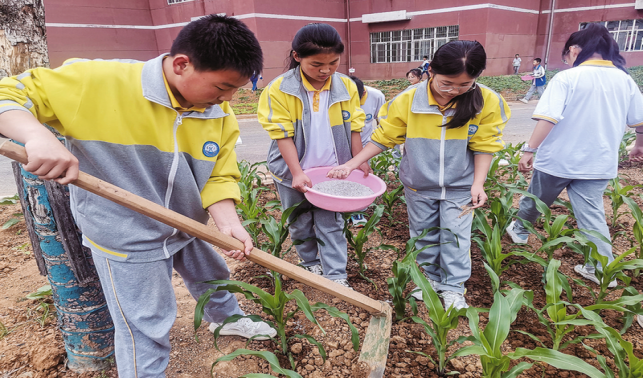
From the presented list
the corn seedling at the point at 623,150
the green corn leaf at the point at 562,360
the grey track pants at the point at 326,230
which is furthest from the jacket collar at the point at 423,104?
the corn seedling at the point at 623,150

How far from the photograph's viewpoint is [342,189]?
89.0 inches

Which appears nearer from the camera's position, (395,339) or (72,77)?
(72,77)

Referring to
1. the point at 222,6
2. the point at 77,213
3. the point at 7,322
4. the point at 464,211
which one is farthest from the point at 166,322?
the point at 222,6

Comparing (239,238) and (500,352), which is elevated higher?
(239,238)

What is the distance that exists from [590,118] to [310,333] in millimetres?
2066

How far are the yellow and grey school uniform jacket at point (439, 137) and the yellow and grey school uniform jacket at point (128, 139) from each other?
1.00 metres

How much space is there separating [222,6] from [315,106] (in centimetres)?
1373

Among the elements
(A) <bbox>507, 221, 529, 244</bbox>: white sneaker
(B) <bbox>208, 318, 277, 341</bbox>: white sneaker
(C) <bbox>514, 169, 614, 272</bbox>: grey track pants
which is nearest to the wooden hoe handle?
(B) <bbox>208, 318, 277, 341</bbox>: white sneaker

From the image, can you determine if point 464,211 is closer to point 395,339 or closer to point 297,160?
point 395,339

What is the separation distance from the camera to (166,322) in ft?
4.53

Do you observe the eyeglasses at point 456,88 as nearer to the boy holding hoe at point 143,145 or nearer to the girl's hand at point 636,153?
the boy holding hoe at point 143,145

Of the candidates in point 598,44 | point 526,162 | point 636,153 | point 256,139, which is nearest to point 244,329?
point 526,162

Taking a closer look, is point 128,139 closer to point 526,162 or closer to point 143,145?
point 143,145

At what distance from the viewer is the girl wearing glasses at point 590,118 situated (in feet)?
7.21
